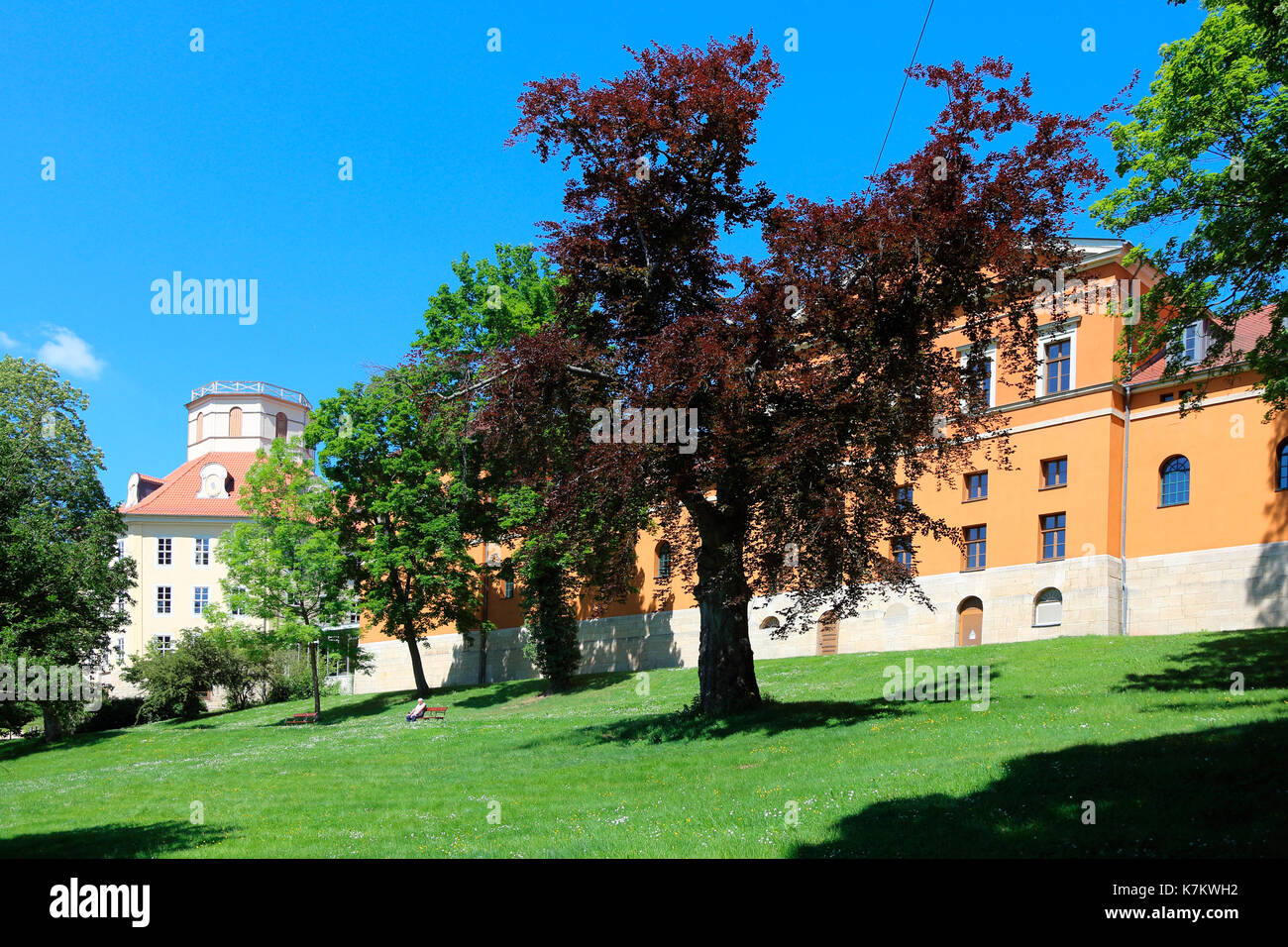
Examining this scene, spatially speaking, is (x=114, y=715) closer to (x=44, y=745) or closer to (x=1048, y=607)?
(x=44, y=745)

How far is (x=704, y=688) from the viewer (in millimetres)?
22109

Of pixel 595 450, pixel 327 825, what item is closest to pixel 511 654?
pixel 595 450

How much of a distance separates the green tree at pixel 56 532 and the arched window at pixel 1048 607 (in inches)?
1515

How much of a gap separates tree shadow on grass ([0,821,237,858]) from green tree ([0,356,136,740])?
25.1m

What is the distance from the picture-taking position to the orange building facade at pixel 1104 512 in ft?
109

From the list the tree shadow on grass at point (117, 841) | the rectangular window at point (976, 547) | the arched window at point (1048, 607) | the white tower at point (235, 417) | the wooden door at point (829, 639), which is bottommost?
the wooden door at point (829, 639)

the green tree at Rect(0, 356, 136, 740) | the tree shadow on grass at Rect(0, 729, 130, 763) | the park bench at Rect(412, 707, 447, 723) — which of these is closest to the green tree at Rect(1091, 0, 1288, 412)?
the park bench at Rect(412, 707, 447, 723)

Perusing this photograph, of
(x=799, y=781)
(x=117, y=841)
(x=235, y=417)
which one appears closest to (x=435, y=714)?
(x=117, y=841)

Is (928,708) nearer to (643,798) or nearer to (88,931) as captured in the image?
(643,798)

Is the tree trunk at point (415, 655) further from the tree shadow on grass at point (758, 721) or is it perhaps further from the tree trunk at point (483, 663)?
the tree shadow on grass at point (758, 721)

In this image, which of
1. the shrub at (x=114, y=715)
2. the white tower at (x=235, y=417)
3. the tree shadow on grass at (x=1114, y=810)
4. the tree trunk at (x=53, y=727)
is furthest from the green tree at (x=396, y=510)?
the white tower at (x=235, y=417)

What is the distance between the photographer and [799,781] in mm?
14336

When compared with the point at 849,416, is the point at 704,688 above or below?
below

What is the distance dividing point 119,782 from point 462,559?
22137mm
